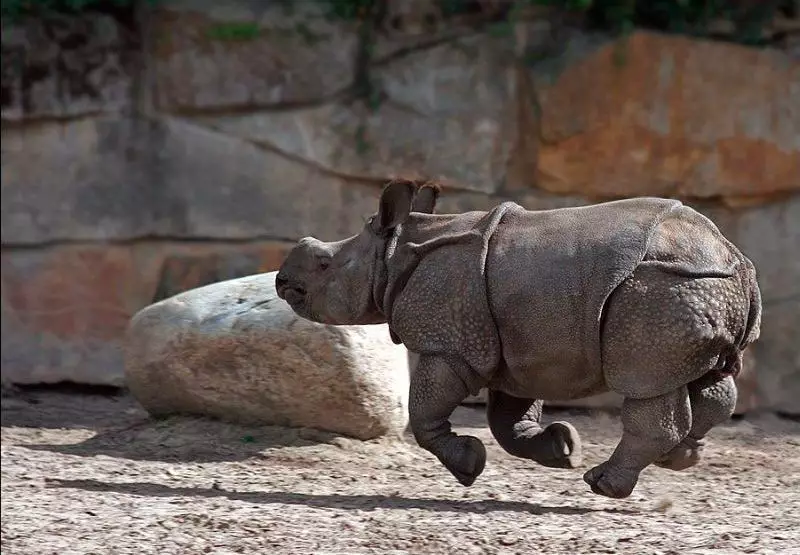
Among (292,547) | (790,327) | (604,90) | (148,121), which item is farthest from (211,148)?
(292,547)

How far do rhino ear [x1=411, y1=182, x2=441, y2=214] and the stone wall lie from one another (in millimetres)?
2745

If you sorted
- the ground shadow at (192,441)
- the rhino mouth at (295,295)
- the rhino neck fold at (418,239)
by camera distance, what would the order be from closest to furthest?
the rhino neck fold at (418,239) < the rhino mouth at (295,295) < the ground shadow at (192,441)

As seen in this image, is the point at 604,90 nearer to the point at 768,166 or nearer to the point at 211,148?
the point at 768,166

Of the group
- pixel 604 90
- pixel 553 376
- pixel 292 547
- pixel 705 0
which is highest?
pixel 705 0

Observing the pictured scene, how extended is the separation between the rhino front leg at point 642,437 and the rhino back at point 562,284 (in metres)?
0.23

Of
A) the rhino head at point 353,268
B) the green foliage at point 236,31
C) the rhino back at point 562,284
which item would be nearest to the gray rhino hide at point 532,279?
the rhino back at point 562,284

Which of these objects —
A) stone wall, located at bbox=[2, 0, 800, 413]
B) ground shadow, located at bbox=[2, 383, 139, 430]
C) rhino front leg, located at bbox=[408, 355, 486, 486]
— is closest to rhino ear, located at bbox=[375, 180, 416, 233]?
rhino front leg, located at bbox=[408, 355, 486, 486]

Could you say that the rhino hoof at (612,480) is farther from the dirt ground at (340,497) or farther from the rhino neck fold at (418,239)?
the rhino neck fold at (418,239)

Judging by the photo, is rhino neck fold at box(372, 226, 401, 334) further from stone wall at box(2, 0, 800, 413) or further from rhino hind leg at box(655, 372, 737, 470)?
stone wall at box(2, 0, 800, 413)

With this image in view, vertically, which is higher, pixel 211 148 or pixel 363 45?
pixel 363 45

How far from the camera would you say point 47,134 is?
350 inches

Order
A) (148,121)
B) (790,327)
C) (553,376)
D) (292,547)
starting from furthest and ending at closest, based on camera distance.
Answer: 1. (148,121)
2. (790,327)
3. (553,376)
4. (292,547)

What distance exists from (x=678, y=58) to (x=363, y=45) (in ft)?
6.64

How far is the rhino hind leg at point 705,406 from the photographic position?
5.14 meters
